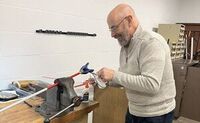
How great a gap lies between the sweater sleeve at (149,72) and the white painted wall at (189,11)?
11.2 ft

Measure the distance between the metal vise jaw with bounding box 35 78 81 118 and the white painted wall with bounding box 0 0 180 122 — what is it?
25.3 inches

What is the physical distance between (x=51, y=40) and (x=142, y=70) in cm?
107

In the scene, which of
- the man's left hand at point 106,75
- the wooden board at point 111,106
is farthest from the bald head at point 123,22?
the wooden board at point 111,106

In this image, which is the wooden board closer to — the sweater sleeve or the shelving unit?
the sweater sleeve

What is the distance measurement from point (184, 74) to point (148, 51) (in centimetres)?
255

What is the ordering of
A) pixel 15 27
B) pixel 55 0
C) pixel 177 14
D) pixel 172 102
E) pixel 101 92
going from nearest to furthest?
pixel 172 102 → pixel 15 27 → pixel 55 0 → pixel 101 92 → pixel 177 14

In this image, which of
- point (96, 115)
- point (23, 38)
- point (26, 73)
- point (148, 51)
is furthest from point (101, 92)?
point (148, 51)

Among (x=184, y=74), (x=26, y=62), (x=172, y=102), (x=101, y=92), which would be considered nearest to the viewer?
(x=172, y=102)

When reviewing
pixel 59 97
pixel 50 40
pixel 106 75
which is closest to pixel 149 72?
pixel 106 75

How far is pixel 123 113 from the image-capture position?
7.96 ft

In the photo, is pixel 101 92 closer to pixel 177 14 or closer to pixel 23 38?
pixel 23 38

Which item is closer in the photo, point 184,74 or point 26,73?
point 26,73

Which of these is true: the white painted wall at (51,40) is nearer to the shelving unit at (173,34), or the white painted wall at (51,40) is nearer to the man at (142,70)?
the man at (142,70)

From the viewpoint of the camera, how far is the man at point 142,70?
1295 millimetres
